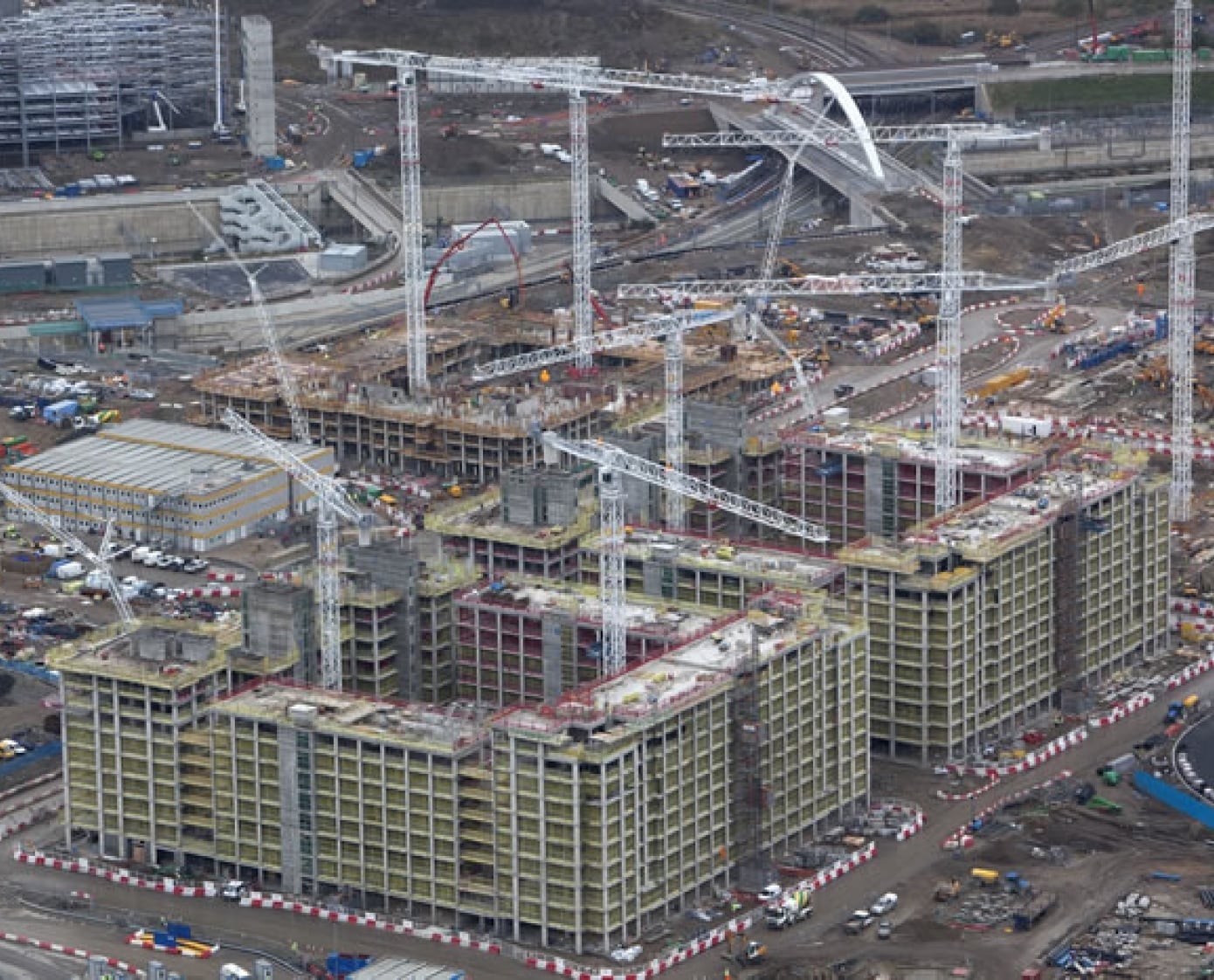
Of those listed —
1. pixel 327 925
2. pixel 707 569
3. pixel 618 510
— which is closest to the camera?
pixel 327 925

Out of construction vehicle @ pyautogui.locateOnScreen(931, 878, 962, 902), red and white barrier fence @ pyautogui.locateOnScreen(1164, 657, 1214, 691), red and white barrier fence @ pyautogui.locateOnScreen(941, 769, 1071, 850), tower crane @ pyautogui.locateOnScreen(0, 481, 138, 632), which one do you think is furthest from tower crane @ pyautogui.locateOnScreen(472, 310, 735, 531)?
construction vehicle @ pyautogui.locateOnScreen(931, 878, 962, 902)

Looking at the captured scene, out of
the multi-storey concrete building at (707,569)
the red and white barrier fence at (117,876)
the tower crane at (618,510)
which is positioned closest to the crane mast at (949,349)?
the tower crane at (618,510)

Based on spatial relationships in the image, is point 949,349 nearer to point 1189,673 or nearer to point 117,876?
point 1189,673

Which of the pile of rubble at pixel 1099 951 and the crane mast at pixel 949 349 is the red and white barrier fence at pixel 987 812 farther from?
the crane mast at pixel 949 349

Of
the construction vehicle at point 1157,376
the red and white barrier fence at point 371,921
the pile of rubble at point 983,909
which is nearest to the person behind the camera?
the red and white barrier fence at point 371,921

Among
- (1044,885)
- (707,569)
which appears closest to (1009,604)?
(707,569)

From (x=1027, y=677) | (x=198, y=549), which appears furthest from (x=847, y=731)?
(x=198, y=549)
